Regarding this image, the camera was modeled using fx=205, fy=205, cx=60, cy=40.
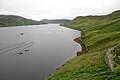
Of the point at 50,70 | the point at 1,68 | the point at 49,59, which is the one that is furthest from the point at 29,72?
the point at 49,59

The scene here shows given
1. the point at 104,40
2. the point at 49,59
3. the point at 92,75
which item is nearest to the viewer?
the point at 92,75

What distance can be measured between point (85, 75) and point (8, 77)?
32395mm

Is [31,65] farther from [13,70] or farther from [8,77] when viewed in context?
[8,77]

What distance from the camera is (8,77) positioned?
2810 inches

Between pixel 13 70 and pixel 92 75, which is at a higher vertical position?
pixel 92 75

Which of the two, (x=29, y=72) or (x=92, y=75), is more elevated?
(x=92, y=75)

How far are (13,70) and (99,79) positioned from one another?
4461cm

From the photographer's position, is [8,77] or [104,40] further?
[104,40]

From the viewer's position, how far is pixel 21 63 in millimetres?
91062

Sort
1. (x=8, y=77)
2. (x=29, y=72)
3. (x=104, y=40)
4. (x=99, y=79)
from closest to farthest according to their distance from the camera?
1. (x=99, y=79)
2. (x=8, y=77)
3. (x=29, y=72)
4. (x=104, y=40)

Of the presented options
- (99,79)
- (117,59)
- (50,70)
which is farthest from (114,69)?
(50,70)

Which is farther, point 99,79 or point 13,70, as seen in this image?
point 13,70

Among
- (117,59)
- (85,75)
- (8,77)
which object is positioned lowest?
(8,77)

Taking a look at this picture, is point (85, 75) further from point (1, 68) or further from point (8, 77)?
point (1, 68)
